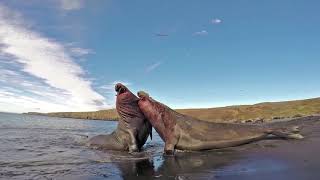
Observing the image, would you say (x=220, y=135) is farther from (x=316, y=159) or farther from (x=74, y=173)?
(x=74, y=173)

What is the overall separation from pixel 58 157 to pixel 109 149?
9.67 ft

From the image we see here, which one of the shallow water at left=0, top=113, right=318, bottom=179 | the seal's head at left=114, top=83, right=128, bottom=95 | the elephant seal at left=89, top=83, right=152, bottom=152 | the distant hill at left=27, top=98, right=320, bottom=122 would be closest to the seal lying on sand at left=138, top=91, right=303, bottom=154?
the shallow water at left=0, top=113, right=318, bottom=179

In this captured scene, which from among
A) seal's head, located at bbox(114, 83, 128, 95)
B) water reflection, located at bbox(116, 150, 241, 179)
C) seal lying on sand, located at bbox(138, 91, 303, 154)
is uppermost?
seal's head, located at bbox(114, 83, 128, 95)

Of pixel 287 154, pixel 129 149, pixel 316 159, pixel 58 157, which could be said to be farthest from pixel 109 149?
pixel 316 159

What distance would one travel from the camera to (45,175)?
8.61 metres

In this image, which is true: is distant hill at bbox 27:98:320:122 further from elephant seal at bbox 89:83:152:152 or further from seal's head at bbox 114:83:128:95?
seal's head at bbox 114:83:128:95

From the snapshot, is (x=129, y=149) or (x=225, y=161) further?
(x=129, y=149)

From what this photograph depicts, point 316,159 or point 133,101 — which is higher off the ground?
point 133,101

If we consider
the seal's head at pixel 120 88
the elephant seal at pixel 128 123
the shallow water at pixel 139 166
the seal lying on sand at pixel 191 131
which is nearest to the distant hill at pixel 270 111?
the seal lying on sand at pixel 191 131

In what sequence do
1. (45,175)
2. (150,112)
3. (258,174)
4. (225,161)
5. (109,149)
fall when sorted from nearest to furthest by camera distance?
1. (258,174)
2. (45,175)
3. (225,161)
4. (150,112)
5. (109,149)

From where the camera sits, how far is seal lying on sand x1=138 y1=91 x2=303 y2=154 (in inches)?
499

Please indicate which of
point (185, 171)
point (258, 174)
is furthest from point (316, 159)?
point (185, 171)

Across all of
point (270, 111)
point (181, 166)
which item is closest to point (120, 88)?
point (181, 166)

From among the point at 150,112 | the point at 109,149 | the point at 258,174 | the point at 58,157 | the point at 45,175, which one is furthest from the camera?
the point at 109,149
